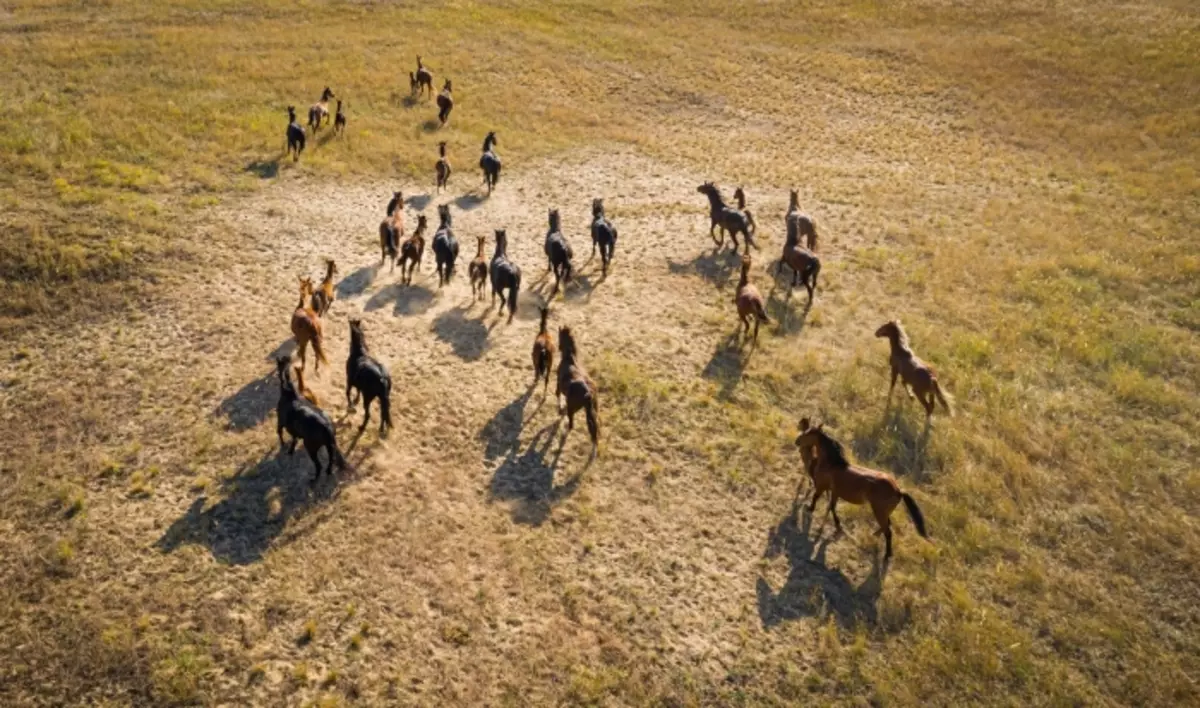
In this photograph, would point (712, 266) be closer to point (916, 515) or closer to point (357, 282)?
point (357, 282)

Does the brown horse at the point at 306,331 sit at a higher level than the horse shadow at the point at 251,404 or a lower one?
higher

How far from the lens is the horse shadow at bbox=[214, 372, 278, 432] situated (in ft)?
49.4

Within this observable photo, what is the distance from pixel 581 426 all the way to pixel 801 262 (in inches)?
350

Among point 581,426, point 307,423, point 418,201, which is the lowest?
point 581,426

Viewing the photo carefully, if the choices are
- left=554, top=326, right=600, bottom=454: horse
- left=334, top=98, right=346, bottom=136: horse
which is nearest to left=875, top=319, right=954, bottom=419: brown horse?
left=554, top=326, right=600, bottom=454: horse

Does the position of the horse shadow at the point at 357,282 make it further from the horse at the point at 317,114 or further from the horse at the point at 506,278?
the horse at the point at 317,114

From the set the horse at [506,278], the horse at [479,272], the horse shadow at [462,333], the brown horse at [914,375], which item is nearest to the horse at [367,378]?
the horse shadow at [462,333]

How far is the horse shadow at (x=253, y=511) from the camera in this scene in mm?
12273

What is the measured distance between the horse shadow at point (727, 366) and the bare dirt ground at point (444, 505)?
0.22 feet

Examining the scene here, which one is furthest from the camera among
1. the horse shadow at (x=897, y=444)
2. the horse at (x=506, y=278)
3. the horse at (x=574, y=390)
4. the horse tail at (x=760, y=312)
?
the horse at (x=506, y=278)

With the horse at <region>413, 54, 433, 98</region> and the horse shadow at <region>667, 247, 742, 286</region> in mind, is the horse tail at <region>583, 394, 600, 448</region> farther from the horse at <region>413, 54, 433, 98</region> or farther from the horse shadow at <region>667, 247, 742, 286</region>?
the horse at <region>413, 54, 433, 98</region>

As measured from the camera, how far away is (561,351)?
16078 millimetres

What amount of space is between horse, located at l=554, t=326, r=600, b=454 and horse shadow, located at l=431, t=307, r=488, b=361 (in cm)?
290

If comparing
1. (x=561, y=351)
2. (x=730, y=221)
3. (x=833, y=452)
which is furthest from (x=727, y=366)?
(x=730, y=221)
